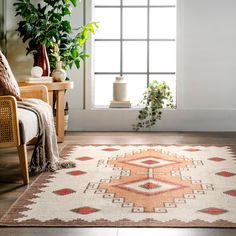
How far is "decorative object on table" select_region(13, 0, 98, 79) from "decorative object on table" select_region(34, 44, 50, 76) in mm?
60

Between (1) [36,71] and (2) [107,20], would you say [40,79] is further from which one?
(2) [107,20]

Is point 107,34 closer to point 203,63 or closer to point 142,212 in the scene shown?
point 203,63

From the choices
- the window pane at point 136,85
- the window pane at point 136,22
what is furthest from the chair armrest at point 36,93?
the window pane at point 136,22

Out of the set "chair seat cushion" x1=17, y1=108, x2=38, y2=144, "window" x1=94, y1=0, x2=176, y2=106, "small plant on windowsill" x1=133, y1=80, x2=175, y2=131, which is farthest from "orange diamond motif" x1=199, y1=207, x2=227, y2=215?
"window" x1=94, y1=0, x2=176, y2=106

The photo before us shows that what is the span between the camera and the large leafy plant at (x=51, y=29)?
5.86 m

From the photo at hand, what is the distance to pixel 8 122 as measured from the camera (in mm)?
3861

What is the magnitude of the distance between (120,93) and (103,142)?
104 cm

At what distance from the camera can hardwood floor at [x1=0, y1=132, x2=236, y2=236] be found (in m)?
2.93

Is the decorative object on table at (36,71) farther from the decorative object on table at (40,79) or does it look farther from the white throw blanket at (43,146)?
the white throw blanket at (43,146)

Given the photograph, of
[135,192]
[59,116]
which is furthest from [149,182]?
[59,116]

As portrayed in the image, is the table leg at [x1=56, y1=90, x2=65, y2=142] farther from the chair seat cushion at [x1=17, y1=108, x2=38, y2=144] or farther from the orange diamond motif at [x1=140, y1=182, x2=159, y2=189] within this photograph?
the orange diamond motif at [x1=140, y1=182, x2=159, y2=189]

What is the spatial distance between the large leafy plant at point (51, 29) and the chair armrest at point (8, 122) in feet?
6.64

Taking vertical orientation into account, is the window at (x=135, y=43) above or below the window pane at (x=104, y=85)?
above

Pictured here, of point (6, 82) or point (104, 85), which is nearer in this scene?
point (6, 82)
